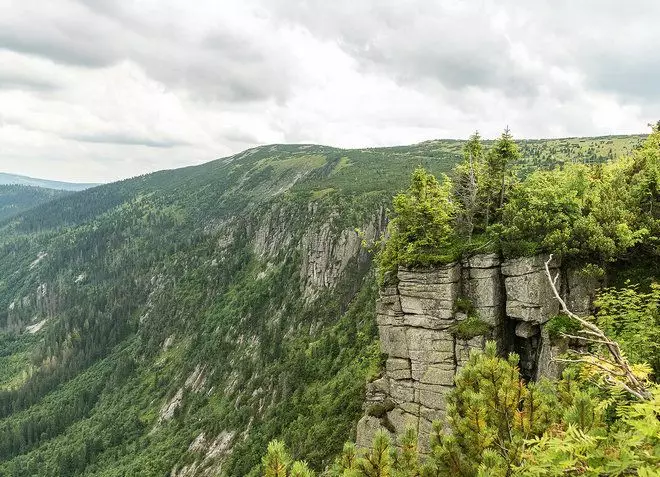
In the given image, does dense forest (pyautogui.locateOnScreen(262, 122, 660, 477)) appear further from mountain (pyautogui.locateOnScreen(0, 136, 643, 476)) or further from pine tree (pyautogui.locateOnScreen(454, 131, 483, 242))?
mountain (pyautogui.locateOnScreen(0, 136, 643, 476))

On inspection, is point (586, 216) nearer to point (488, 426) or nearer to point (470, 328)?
point (470, 328)

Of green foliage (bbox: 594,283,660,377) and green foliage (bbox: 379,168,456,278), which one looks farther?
green foliage (bbox: 379,168,456,278)

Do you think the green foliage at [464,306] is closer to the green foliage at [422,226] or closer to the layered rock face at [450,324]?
the layered rock face at [450,324]

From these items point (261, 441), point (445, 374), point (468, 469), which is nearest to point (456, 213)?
point (445, 374)

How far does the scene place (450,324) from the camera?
26.8 meters

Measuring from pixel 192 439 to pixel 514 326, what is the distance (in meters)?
119

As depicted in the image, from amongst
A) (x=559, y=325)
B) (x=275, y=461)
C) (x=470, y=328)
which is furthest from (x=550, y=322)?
(x=275, y=461)

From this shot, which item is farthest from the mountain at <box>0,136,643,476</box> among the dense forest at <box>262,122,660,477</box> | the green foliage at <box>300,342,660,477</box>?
the green foliage at <box>300,342,660,477</box>

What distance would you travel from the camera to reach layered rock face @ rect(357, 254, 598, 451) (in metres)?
25.2

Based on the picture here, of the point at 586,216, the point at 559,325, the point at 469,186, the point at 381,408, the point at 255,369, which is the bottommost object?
the point at 255,369

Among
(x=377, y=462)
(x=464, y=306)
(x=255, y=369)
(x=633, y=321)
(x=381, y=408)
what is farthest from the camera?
(x=255, y=369)

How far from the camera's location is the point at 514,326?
1063 inches

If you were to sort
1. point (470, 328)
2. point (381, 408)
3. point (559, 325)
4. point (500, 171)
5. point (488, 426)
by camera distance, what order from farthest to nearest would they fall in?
point (500, 171) → point (381, 408) → point (470, 328) → point (559, 325) → point (488, 426)

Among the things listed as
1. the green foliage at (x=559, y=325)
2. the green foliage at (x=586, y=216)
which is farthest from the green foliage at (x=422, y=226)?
the green foliage at (x=559, y=325)
